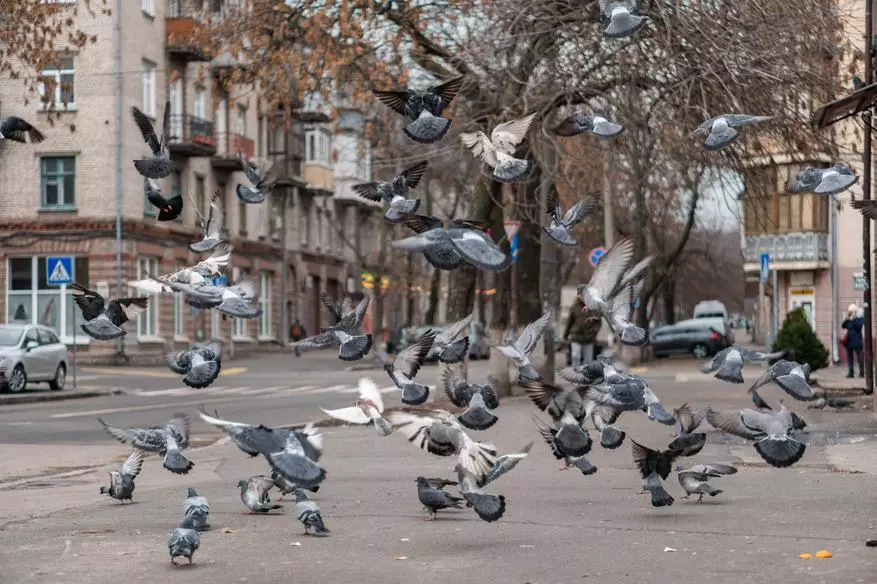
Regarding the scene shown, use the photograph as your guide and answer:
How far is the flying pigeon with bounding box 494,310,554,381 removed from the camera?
9.31 metres

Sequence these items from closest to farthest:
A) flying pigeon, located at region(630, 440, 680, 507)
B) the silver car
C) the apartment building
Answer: flying pigeon, located at region(630, 440, 680, 507) → the silver car → the apartment building

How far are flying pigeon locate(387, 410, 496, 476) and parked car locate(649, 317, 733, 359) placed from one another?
156 feet

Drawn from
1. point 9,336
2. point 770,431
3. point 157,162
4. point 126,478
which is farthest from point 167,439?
point 9,336

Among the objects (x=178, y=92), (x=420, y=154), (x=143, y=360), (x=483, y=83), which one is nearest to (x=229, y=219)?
(x=178, y=92)

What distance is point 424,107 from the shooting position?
9852 mm

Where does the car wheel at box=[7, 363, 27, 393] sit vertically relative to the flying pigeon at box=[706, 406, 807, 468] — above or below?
below

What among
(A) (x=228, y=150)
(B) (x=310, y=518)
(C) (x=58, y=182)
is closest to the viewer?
(B) (x=310, y=518)

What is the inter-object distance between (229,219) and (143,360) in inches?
515

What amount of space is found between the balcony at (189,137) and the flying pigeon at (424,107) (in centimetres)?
4420

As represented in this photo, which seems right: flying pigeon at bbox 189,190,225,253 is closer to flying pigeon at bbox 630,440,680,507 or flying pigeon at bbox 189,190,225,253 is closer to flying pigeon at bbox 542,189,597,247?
flying pigeon at bbox 542,189,597,247

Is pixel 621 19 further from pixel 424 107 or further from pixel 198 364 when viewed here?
pixel 198 364

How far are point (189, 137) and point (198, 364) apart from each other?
45772 millimetres

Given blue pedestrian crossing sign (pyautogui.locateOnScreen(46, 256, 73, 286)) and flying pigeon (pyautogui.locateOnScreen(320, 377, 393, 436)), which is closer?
flying pigeon (pyautogui.locateOnScreen(320, 377, 393, 436))

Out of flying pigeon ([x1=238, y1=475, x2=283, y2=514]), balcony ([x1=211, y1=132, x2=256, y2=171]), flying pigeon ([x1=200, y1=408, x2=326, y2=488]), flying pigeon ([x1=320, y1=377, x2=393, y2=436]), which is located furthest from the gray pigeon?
balcony ([x1=211, y1=132, x2=256, y2=171])
